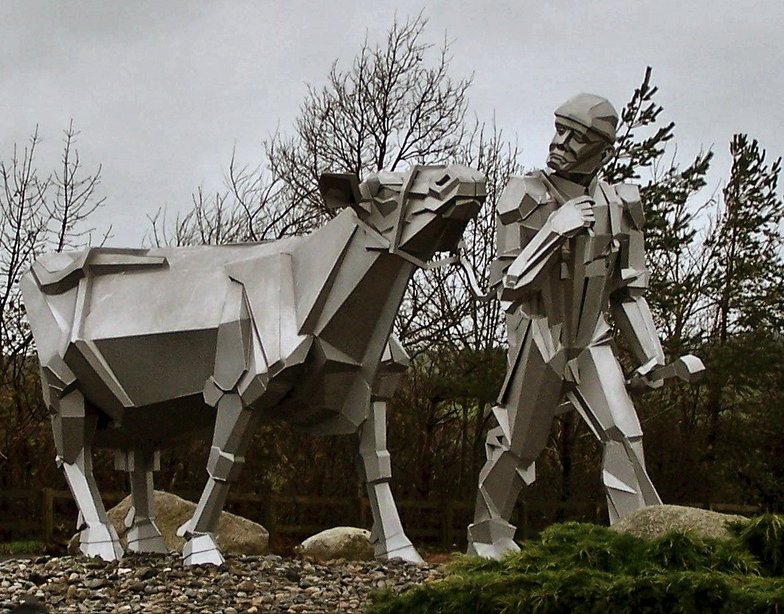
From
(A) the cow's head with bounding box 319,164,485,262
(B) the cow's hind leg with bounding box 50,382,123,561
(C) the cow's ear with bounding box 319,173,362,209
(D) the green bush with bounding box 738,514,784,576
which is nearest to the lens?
(D) the green bush with bounding box 738,514,784,576

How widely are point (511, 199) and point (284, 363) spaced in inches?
96.1

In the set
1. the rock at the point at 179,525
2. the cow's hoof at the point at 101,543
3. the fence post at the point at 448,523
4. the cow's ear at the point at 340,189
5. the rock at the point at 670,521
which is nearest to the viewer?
the rock at the point at 670,521

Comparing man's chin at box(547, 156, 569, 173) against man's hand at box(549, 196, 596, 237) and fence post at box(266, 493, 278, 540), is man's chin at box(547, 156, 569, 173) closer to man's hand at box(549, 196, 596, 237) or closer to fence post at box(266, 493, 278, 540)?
man's hand at box(549, 196, 596, 237)

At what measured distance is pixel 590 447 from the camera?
2205cm

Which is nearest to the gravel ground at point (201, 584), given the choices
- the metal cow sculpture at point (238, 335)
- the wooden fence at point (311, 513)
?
the metal cow sculpture at point (238, 335)

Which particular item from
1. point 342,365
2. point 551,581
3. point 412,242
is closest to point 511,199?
point 412,242

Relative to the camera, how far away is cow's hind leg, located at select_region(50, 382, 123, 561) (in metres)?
10.4

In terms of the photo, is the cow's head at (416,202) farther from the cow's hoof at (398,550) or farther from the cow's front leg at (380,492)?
the cow's hoof at (398,550)

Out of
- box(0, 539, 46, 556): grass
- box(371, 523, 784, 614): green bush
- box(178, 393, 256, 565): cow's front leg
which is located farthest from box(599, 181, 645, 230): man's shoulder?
box(0, 539, 46, 556): grass

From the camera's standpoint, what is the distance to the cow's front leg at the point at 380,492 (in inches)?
396

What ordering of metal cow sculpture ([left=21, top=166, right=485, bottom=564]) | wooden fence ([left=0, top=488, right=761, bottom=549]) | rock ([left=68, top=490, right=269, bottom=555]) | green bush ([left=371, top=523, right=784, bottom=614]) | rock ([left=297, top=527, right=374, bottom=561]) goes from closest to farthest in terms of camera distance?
green bush ([left=371, top=523, right=784, bottom=614]) < metal cow sculpture ([left=21, top=166, right=485, bottom=564]) < rock ([left=297, top=527, right=374, bottom=561]) < rock ([left=68, top=490, right=269, bottom=555]) < wooden fence ([left=0, top=488, right=761, bottom=549])

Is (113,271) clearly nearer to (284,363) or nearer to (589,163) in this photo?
(284,363)

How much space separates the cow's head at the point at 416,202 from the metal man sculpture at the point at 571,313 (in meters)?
0.68

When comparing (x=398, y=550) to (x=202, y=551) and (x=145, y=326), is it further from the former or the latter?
(x=145, y=326)
